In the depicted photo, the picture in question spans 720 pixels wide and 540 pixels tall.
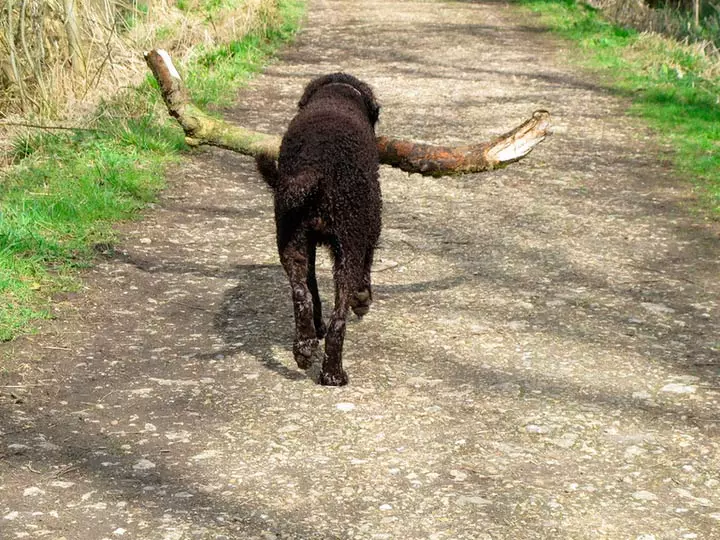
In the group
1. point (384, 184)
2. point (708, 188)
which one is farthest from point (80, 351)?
point (708, 188)

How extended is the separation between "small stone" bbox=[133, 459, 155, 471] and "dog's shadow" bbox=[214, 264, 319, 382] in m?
1.07

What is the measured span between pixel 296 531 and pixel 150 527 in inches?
22.5

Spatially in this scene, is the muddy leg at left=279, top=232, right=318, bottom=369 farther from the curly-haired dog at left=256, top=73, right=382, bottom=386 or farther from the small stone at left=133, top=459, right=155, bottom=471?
the small stone at left=133, top=459, right=155, bottom=471

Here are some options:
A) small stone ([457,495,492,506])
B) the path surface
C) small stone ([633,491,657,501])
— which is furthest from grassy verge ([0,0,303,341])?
small stone ([633,491,657,501])

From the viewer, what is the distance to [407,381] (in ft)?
17.5

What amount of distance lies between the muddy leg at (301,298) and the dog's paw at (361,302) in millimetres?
707

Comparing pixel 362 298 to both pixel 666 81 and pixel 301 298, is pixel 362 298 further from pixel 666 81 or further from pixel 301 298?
pixel 666 81

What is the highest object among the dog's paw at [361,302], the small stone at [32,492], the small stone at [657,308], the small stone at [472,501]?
the dog's paw at [361,302]

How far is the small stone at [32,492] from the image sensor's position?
416cm

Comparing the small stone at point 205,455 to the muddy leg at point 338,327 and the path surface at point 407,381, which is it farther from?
the muddy leg at point 338,327

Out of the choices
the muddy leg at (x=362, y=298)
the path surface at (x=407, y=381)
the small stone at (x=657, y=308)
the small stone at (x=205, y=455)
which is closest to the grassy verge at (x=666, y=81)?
the path surface at (x=407, y=381)

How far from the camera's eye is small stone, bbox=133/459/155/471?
14.5 ft

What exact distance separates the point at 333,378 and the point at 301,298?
447 mm

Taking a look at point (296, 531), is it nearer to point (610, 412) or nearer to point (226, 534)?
point (226, 534)
